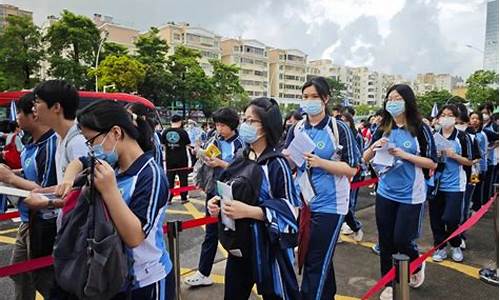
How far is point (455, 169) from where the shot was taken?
5.09 m

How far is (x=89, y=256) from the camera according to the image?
1686 mm

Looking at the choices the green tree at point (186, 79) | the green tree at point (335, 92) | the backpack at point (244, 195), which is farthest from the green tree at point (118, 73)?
the backpack at point (244, 195)

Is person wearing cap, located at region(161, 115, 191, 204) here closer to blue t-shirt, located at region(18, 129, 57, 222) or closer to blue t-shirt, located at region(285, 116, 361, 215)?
blue t-shirt, located at region(285, 116, 361, 215)

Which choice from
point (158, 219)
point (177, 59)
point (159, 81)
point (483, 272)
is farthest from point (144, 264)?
point (177, 59)

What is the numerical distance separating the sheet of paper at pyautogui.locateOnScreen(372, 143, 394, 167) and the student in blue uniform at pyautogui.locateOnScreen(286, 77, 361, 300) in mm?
566

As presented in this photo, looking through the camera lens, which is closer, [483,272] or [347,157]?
[347,157]

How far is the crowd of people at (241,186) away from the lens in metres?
1.90

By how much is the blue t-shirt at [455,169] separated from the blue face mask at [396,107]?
1.57 metres

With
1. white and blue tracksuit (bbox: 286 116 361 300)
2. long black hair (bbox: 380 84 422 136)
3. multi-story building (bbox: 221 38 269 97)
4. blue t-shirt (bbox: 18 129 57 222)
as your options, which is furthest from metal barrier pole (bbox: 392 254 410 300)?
multi-story building (bbox: 221 38 269 97)

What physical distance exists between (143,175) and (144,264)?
1.38ft

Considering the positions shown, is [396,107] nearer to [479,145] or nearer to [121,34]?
[479,145]

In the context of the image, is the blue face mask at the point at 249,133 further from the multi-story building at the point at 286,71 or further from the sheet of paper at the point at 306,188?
the multi-story building at the point at 286,71

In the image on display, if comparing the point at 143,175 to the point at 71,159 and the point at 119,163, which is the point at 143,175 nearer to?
the point at 119,163

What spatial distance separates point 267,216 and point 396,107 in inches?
82.0
